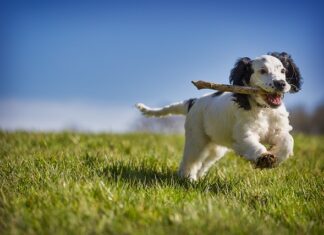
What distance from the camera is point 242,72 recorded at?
6.18 meters

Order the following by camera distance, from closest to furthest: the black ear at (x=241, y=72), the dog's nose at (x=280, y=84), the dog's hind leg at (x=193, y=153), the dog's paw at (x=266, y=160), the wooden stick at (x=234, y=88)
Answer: the dog's paw at (x=266, y=160) → the dog's nose at (x=280, y=84) → the wooden stick at (x=234, y=88) → the black ear at (x=241, y=72) → the dog's hind leg at (x=193, y=153)

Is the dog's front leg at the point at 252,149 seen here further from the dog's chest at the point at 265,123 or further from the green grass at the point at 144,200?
the green grass at the point at 144,200

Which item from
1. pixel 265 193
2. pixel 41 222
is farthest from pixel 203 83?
pixel 41 222

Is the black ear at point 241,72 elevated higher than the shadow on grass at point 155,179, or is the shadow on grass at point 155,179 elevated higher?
the black ear at point 241,72

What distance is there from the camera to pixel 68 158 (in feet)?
20.4

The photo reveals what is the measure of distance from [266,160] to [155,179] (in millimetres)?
1313

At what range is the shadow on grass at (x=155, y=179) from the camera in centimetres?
524

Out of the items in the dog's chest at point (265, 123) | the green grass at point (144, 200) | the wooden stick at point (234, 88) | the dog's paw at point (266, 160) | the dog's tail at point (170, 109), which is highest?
the wooden stick at point (234, 88)

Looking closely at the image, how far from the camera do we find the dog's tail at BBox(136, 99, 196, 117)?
712cm

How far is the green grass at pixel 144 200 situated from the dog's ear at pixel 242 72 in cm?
122

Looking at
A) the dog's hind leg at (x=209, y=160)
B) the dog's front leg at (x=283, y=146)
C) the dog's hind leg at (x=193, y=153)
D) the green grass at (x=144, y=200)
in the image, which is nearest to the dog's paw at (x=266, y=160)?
the green grass at (x=144, y=200)

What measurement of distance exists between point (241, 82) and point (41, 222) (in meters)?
3.46

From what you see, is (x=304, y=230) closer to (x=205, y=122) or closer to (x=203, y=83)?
Answer: (x=203, y=83)

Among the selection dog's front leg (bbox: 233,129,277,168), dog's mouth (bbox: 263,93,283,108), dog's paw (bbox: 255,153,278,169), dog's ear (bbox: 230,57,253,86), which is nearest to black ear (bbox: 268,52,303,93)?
dog's ear (bbox: 230,57,253,86)
